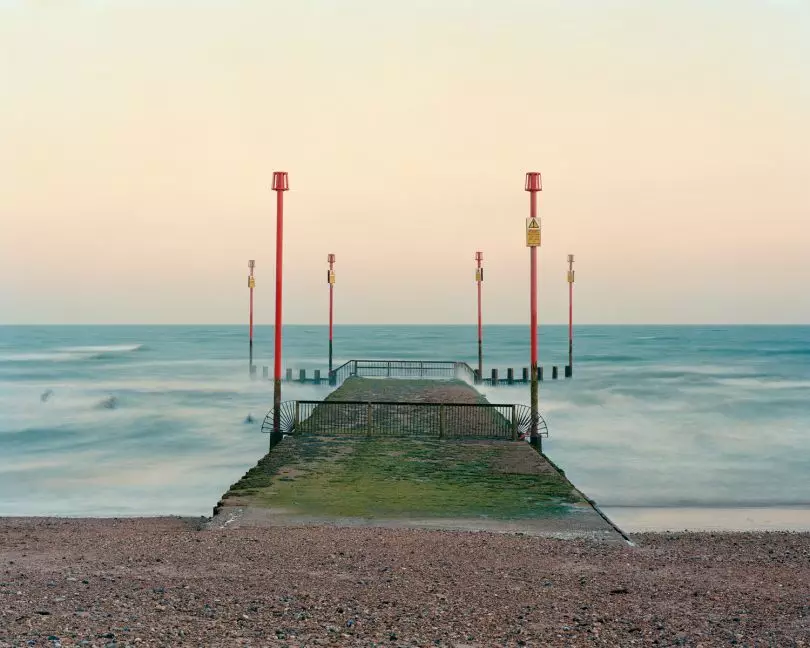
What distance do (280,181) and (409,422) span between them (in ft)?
26.8

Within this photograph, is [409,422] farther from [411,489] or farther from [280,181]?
[411,489]

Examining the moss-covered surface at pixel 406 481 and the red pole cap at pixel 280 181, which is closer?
the moss-covered surface at pixel 406 481

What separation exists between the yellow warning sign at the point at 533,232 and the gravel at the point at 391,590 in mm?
11289

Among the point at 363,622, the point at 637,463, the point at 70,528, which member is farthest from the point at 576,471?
the point at 363,622

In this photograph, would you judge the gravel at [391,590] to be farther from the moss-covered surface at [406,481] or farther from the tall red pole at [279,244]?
the tall red pole at [279,244]

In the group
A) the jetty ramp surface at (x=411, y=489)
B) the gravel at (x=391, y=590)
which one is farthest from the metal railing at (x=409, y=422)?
the gravel at (x=391, y=590)

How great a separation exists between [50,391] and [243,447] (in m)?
34.5

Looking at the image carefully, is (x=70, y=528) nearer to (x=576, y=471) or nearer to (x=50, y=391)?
(x=576, y=471)

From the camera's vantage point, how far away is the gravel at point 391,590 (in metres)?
7.62

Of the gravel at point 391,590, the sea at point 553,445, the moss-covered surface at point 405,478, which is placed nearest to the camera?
the gravel at point 391,590

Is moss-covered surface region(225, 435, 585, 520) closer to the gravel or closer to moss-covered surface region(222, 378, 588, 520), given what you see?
moss-covered surface region(222, 378, 588, 520)

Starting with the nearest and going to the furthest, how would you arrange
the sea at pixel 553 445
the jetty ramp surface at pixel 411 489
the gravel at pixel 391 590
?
the gravel at pixel 391 590 < the jetty ramp surface at pixel 411 489 < the sea at pixel 553 445

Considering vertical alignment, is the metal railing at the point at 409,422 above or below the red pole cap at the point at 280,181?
below

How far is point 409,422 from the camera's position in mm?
25594
